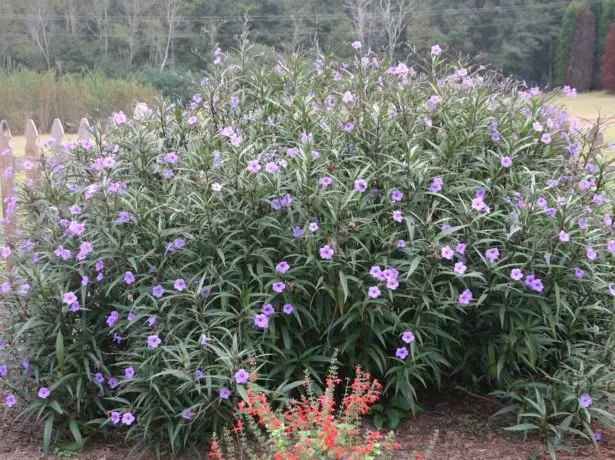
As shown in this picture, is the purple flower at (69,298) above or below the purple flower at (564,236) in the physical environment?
below

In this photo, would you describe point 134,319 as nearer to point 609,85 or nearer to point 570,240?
point 570,240

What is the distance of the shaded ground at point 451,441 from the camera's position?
10.1ft

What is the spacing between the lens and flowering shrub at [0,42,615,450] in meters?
3.02

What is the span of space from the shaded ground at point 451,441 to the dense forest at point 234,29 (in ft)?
117

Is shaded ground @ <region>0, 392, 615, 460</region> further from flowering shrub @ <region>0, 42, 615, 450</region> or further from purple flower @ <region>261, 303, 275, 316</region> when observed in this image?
purple flower @ <region>261, 303, 275, 316</region>

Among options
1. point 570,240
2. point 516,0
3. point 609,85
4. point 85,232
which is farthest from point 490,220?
point 516,0

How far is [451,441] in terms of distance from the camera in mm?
3236

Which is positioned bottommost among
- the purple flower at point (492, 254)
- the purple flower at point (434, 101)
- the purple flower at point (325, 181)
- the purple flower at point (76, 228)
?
the purple flower at point (492, 254)

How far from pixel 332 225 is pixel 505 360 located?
39.6 inches

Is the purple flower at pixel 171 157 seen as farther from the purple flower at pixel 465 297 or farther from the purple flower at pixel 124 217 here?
the purple flower at pixel 465 297

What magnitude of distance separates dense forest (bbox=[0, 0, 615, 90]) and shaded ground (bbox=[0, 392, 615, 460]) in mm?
35714

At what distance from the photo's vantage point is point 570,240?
3.14 meters

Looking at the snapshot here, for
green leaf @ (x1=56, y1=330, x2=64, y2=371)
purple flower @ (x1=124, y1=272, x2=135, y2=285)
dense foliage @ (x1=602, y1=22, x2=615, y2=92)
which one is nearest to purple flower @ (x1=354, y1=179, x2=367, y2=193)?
purple flower @ (x1=124, y1=272, x2=135, y2=285)

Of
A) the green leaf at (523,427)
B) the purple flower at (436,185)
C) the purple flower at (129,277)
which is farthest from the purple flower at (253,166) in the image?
the green leaf at (523,427)
